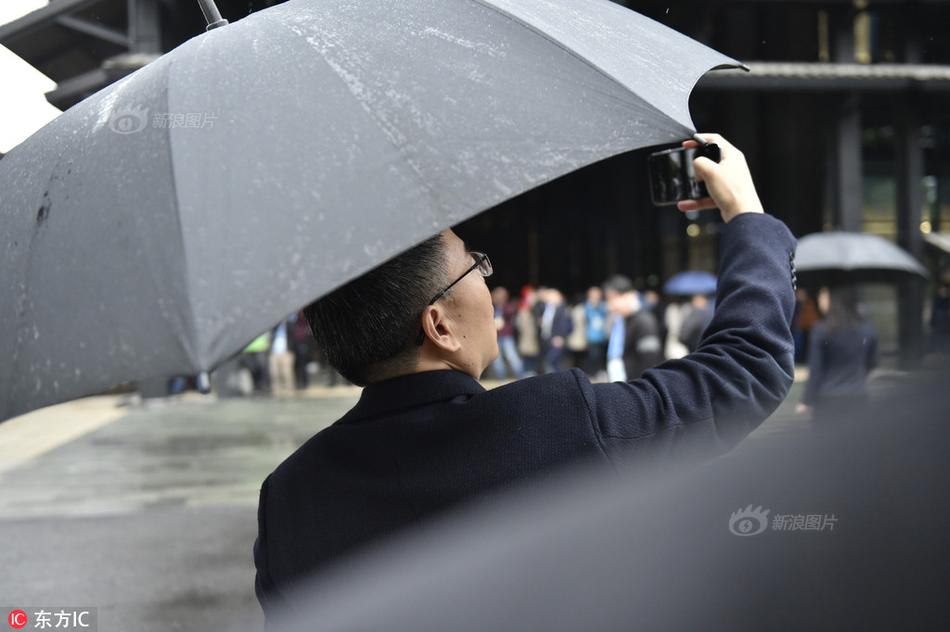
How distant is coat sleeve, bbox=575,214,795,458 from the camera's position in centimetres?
134

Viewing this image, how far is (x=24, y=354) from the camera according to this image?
1.48 meters

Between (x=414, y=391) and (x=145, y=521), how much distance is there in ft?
22.4

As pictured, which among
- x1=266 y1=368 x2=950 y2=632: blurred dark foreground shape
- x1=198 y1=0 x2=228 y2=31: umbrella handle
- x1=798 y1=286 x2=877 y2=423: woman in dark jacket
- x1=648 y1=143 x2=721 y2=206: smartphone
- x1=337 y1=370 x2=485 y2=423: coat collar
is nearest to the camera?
x1=266 y1=368 x2=950 y2=632: blurred dark foreground shape

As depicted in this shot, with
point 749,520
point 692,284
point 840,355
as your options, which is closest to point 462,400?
point 749,520

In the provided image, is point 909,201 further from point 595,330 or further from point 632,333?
point 632,333

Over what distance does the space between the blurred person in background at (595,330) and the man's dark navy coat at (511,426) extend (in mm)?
15923

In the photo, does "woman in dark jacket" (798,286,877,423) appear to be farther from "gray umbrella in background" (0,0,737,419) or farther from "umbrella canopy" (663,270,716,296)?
"umbrella canopy" (663,270,716,296)

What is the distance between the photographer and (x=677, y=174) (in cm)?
176

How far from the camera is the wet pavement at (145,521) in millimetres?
5645

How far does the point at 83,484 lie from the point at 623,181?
24.3 metres

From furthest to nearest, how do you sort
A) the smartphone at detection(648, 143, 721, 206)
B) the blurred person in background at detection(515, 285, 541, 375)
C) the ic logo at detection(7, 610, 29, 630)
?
the blurred person in background at detection(515, 285, 541, 375)
the ic logo at detection(7, 610, 29, 630)
the smartphone at detection(648, 143, 721, 206)

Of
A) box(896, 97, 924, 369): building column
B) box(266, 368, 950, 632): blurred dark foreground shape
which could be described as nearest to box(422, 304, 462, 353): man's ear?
box(266, 368, 950, 632): blurred dark foreground shape

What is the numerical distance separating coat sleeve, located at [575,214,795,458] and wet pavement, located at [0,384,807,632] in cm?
29

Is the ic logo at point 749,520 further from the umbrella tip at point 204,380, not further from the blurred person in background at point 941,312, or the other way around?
the blurred person in background at point 941,312
